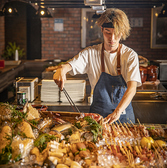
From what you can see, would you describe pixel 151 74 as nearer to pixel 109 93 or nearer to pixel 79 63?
pixel 109 93

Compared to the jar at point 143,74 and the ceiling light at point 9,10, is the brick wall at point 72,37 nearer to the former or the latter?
the ceiling light at point 9,10

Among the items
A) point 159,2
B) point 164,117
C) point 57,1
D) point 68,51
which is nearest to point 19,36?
point 68,51

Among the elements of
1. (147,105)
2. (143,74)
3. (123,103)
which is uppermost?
(143,74)

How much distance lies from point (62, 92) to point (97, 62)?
2.60 ft

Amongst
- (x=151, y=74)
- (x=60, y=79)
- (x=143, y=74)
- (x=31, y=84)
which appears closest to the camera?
(x=60, y=79)

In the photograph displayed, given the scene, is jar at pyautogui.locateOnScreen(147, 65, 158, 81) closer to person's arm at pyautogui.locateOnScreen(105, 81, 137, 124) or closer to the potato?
person's arm at pyautogui.locateOnScreen(105, 81, 137, 124)

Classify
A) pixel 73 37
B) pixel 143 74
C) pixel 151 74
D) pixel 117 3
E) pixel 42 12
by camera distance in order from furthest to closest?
pixel 73 37 → pixel 42 12 → pixel 117 3 → pixel 151 74 → pixel 143 74

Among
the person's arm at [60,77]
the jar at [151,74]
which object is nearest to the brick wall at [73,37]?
the jar at [151,74]

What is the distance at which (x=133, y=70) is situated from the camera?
7.31 feet

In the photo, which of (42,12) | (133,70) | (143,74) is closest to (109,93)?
(133,70)

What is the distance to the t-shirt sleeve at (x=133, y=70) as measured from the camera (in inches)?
86.8

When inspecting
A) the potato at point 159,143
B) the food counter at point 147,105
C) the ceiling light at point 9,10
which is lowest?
the food counter at point 147,105

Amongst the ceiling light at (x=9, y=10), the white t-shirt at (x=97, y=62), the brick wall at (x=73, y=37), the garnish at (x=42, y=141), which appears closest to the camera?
the garnish at (x=42, y=141)

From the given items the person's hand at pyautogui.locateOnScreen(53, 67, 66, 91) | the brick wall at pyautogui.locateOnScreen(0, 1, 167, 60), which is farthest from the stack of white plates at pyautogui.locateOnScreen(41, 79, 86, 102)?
the brick wall at pyautogui.locateOnScreen(0, 1, 167, 60)
